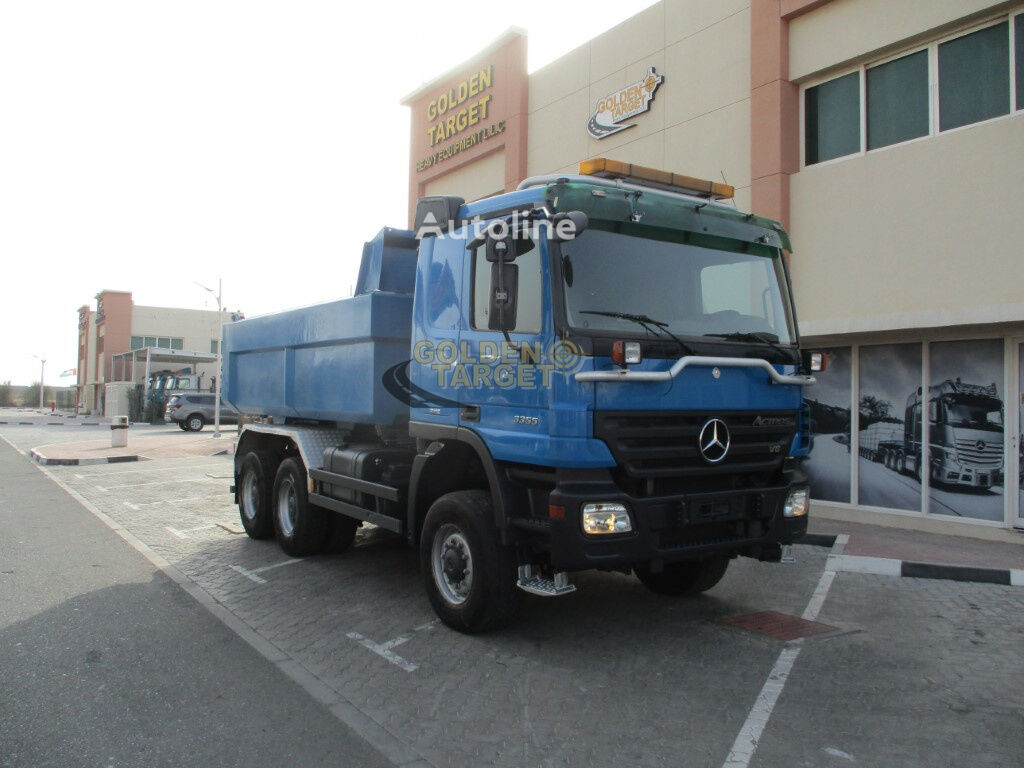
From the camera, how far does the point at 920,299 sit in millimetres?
9195

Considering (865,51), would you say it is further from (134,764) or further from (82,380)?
(82,380)

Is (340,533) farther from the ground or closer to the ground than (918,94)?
closer to the ground

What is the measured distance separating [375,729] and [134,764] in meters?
1.12

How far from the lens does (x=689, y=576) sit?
251 inches

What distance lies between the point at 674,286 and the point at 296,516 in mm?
4782

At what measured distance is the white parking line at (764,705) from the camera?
12.0 feet

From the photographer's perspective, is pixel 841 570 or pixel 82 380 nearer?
pixel 841 570

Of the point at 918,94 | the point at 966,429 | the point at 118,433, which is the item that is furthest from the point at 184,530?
the point at 118,433

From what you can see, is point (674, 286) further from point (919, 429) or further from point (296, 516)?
point (919, 429)

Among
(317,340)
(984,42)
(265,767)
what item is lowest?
(265,767)

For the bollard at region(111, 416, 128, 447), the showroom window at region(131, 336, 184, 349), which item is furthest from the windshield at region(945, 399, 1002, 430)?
the showroom window at region(131, 336, 184, 349)

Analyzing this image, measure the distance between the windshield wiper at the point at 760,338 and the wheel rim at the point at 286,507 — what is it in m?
4.94

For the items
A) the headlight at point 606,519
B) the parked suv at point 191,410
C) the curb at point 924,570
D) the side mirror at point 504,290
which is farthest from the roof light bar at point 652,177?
the parked suv at point 191,410

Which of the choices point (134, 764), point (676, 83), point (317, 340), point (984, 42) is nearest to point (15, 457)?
point (317, 340)
